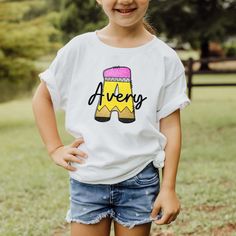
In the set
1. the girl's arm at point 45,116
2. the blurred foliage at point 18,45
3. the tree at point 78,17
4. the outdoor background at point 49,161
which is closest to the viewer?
the girl's arm at point 45,116

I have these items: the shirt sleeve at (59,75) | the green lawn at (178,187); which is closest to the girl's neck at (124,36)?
the shirt sleeve at (59,75)

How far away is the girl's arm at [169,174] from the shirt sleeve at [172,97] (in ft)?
0.13

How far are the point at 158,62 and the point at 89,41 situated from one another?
27cm

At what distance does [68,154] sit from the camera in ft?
7.46

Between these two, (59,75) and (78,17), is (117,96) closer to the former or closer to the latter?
(59,75)

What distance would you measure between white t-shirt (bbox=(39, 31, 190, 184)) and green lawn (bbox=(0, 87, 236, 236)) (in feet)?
7.66

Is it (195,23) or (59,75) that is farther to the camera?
(195,23)

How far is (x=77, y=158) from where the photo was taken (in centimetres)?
226

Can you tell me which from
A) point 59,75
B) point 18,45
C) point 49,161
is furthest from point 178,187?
point 18,45

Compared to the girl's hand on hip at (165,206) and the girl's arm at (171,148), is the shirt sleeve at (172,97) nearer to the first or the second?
the girl's arm at (171,148)

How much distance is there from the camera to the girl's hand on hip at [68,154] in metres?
2.25

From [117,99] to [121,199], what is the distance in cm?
37

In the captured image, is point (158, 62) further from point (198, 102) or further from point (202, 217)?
point (198, 102)

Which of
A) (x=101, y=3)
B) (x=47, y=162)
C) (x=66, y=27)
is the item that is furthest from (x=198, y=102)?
(x=66, y=27)
